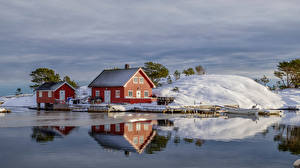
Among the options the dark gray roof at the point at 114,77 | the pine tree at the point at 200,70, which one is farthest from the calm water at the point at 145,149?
the pine tree at the point at 200,70

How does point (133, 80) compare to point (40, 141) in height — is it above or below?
above

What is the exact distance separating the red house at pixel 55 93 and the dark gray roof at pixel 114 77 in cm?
580

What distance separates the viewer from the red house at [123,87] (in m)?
63.1

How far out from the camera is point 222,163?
611 inches

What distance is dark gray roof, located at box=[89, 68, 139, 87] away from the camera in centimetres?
6438

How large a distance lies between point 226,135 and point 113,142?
334 inches

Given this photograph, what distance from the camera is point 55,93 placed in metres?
68.4

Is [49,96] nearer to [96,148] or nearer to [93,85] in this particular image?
[93,85]

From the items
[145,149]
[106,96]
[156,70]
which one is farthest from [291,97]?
[145,149]

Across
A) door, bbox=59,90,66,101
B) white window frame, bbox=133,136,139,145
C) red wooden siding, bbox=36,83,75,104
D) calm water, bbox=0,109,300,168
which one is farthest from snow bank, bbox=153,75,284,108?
white window frame, bbox=133,136,139,145

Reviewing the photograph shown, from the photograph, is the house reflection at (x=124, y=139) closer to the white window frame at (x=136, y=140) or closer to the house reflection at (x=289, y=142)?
the white window frame at (x=136, y=140)

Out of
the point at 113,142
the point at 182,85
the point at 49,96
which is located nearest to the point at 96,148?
the point at 113,142

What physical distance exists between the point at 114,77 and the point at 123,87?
527cm

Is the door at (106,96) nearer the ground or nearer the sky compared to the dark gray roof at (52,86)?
nearer the ground
